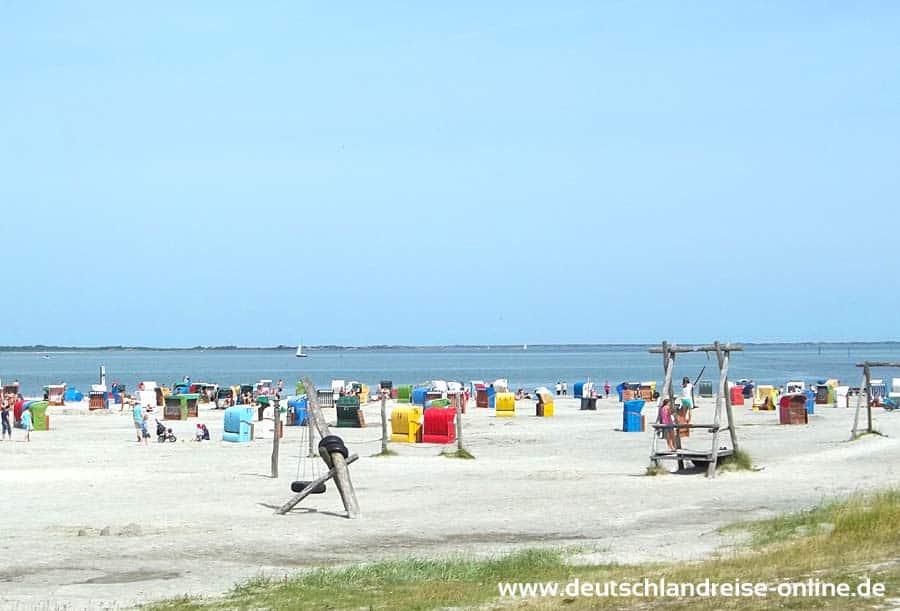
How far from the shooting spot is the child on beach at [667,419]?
81.1ft

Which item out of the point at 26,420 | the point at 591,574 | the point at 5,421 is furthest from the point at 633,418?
the point at 591,574

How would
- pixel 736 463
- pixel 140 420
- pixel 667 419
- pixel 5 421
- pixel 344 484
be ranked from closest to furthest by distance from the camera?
pixel 344 484, pixel 736 463, pixel 667 419, pixel 140 420, pixel 5 421

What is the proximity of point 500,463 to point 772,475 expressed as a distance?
6.52m

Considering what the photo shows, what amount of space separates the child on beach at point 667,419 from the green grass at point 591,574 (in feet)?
33.5

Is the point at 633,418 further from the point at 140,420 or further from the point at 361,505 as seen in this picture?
the point at 361,505

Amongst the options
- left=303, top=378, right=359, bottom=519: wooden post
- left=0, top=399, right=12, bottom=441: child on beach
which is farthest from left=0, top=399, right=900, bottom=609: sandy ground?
left=0, top=399, right=12, bottom=441: child on beach

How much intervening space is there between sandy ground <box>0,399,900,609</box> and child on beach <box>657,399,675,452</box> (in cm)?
88

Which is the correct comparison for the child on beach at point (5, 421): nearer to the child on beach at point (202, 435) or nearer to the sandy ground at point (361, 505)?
the sandy ground at point (361, 505)

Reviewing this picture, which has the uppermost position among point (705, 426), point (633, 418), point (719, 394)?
point (719, 394)

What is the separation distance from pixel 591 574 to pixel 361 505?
27.0ft

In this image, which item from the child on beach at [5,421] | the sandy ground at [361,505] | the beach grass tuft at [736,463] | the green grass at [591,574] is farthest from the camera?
the child on beach at [5,421]

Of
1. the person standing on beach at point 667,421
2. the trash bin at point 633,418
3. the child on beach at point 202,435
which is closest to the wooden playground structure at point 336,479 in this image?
the person standing on beach at point 667,421

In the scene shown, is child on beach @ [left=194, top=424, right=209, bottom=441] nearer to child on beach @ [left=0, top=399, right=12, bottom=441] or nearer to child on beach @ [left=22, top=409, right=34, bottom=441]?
child on beach @ [left=22, top=409, right=34, bottom=441]

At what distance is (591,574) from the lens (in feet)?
39.4
